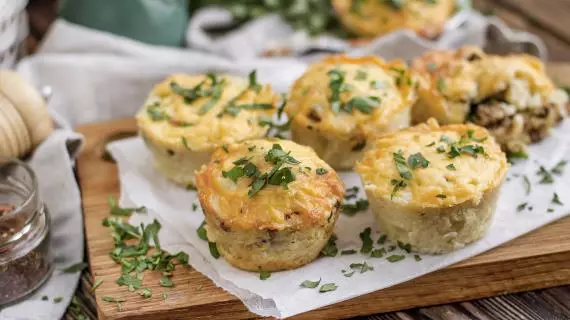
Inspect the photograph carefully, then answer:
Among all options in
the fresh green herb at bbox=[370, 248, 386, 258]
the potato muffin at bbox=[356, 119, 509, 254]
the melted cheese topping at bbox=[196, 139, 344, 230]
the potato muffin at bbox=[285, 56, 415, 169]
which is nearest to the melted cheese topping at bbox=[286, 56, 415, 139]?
the potato muffin at bbox=[285, 56, 415, 169]

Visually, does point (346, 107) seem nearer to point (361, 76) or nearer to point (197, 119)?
point (361, 76)

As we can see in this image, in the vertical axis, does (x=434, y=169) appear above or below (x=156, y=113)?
above

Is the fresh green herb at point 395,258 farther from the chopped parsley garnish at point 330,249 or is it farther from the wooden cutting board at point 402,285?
the chopped parsley garnish at point 330,249

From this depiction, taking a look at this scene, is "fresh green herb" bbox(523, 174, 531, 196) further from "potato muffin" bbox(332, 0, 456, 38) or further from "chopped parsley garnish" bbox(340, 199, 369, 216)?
"potato muffin" bbox(332, 0, 456, 38)

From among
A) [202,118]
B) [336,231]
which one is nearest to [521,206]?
[336,231]

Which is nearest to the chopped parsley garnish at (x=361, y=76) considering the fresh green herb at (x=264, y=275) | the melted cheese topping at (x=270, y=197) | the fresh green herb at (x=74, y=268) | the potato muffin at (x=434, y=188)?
the potato muffin at (x=434, y=188)

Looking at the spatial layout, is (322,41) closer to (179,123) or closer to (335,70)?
(335,70)

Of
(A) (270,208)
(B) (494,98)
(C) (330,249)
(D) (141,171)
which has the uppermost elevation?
(A) (270,208)
